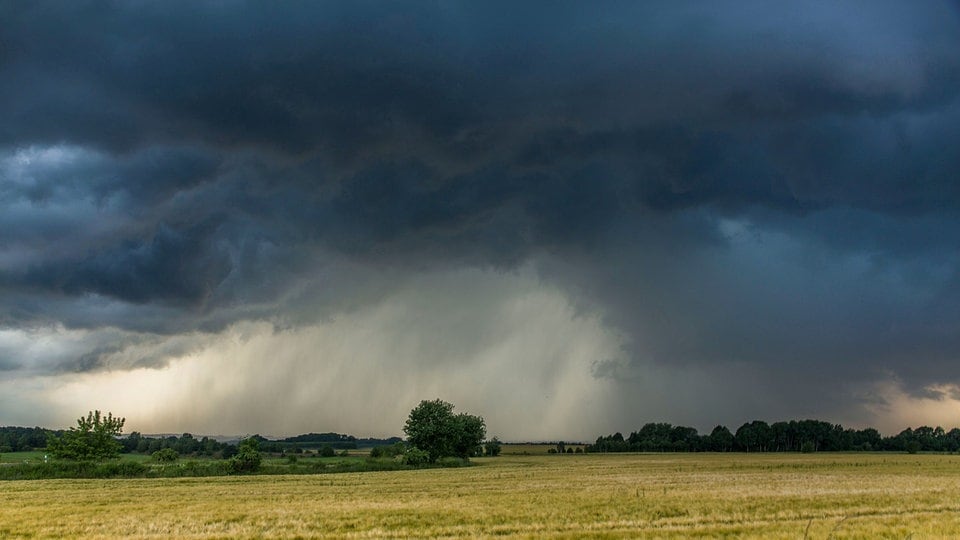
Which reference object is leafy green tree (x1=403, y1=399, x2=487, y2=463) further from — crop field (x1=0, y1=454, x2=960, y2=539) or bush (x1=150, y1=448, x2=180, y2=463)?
crop field (x1=0, y1=454, x2=960, y2=539)

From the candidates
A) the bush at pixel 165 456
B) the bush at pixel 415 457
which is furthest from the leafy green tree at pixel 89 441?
the bush at pixel 415 457

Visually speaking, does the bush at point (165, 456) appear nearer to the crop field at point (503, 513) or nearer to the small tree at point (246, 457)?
the small tree at point (246, 457)

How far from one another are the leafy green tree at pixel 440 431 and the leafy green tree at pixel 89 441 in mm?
46440

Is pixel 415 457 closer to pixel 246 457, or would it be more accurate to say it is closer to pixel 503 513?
pixel 246 457

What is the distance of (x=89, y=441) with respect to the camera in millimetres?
→ 95875

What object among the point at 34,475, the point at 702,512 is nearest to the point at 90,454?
the point at 34,475

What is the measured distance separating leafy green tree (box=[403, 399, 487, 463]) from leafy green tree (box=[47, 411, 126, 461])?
4644 cm

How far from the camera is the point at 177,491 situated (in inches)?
1864

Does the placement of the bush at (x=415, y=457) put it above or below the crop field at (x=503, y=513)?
below

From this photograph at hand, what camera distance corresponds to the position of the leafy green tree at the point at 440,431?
10925 centimetres

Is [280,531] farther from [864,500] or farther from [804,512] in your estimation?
[864,500]

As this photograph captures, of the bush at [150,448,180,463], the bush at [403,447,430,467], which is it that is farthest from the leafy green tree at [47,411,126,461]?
the bush at [403,447,430,467]

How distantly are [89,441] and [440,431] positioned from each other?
5469 cm

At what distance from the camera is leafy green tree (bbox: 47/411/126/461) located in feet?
309
